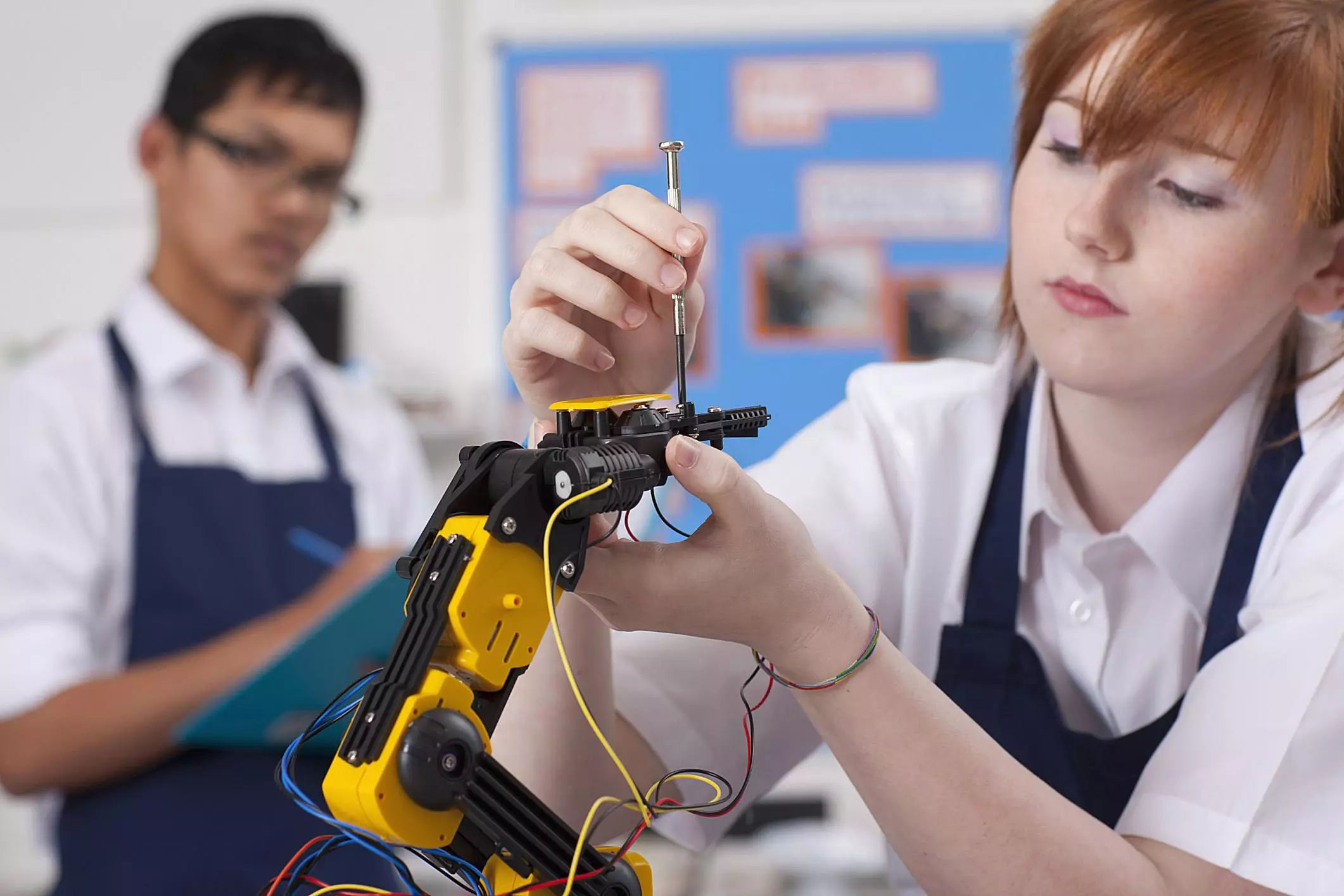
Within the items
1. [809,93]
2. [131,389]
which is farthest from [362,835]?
[809,93]

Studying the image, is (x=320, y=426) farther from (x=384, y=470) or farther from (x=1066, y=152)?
(x=1066, y=152)

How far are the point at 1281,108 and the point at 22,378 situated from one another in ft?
5.09

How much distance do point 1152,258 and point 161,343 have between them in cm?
138

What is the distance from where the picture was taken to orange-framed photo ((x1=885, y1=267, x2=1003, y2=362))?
244 centimetres

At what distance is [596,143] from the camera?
247 centimetres

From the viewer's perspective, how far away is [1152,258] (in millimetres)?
816

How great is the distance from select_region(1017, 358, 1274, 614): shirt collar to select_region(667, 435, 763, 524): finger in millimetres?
430

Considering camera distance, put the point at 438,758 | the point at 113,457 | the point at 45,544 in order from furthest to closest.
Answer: the point at 113,457 < the point at 45,544 < the point at 438,758

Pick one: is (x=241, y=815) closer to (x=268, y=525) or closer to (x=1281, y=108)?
(x=268, y=525)

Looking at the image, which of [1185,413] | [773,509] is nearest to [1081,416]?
[1185,413]

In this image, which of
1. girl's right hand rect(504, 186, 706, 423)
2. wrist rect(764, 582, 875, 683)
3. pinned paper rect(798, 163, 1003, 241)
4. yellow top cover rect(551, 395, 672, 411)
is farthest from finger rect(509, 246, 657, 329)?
pinned paper rect(798, 163, 1003, 241)

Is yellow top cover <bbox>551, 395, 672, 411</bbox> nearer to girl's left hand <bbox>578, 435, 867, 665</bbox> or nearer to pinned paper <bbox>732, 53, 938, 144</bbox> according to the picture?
girl's left hand <bbox>578, 435, 867, 665</bbox>

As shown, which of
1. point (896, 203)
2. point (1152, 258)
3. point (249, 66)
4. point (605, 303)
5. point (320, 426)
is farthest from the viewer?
point (896, 203)

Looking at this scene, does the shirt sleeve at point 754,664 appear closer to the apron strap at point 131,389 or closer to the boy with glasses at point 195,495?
the boy with glasses at point 195,495
